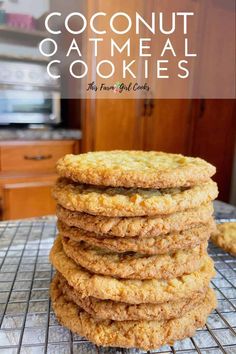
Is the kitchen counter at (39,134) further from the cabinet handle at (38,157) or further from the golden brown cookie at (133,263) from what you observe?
the golden brown cookie at (133,263)

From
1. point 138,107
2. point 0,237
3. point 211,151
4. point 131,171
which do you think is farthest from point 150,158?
point 211,151

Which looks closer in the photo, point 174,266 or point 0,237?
point 174,266

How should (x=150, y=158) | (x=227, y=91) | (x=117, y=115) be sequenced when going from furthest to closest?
(x=227, y=91) → (x=117, y=115) → (x=150, y=158)

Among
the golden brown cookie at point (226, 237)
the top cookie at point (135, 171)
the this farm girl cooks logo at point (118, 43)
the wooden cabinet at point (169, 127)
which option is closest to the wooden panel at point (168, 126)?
the wooden cabinet at point (169, 127)

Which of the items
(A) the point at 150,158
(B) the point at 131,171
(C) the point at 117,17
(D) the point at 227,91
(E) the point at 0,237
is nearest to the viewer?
(B) the point at 131,171

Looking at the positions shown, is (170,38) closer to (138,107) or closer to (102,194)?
(138,107)

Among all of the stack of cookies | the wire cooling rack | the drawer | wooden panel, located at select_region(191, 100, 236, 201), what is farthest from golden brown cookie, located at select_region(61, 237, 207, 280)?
wooden panel, located at select_region(191, 100, 236, 201)

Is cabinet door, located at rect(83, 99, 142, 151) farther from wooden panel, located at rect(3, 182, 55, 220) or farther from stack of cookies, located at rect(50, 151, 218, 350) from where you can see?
stack of cookies, located at rect(50, 151, 218, 350)
